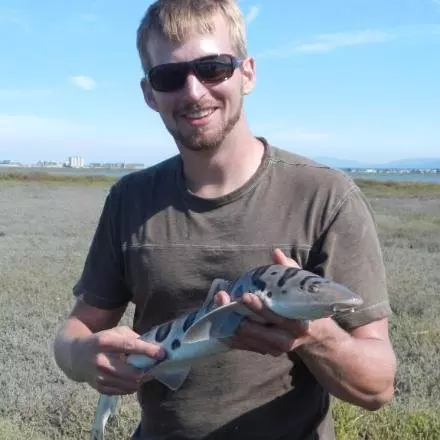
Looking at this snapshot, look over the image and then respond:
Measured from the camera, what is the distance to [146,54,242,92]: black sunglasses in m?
2.89

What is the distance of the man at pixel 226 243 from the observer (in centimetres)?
281

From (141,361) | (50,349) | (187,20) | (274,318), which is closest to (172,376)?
(141,361)

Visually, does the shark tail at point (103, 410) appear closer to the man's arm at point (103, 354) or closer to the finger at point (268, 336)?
the man's arm at point (103, 354)

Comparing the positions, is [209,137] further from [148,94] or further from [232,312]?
[232,312]

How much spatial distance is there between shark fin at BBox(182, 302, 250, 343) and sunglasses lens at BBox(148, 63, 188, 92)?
3.41 feet

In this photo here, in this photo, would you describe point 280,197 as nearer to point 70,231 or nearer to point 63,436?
point 63,436

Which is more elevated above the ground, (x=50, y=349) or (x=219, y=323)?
(x=219, y=323)

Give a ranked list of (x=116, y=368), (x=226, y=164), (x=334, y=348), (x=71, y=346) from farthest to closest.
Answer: (x=71, y=346) < (x=226, y=164) < (x=116, y=368) < (x=334, y=348)

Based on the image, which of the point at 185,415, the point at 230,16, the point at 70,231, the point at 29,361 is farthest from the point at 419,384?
the point at 70,231

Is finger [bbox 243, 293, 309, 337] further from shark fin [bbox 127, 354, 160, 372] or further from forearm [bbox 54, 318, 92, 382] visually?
forearm [bbox 54, 318, 92, 382]

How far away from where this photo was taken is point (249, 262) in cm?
287

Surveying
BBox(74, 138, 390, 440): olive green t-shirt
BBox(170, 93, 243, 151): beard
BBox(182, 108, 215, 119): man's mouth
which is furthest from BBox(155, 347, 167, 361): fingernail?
BBox(182, 108, 215, 119): man's mouth

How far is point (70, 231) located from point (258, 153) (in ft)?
74.1

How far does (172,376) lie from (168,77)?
125 cm
